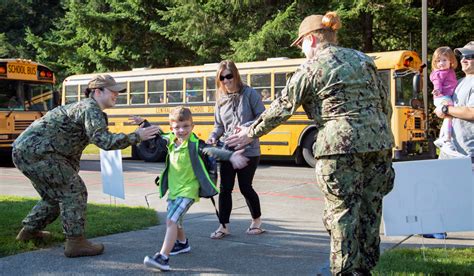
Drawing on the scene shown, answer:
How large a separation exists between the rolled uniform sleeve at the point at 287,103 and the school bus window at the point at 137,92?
14062mm

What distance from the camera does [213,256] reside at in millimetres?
5133

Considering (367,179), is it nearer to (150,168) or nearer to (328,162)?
(328,162)

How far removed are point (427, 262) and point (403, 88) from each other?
9.84 m

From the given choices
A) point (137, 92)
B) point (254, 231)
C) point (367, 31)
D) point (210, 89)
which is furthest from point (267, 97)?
point (254, 231)

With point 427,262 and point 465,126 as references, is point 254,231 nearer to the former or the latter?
point 427,262

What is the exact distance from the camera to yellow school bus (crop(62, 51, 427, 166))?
13578 millimetres

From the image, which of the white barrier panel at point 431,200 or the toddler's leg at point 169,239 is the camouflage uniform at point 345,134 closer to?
the white barrier panel at point 431,200

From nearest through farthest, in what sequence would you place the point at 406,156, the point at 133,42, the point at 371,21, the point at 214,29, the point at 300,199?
the point at 300,199
the point at 406,156
the point at 371,21
the point at 214,29
the point at 133,42

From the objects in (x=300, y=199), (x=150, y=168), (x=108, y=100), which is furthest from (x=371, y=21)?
(x=108, y=100)

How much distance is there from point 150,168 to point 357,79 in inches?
432

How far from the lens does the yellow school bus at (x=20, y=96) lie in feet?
49.6

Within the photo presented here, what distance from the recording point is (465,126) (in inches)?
209

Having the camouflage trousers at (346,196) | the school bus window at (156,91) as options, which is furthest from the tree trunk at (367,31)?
the camouflage trousers at (346,196)

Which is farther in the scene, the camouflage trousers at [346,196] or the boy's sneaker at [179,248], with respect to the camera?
the boy's sneaker at [179,248]
